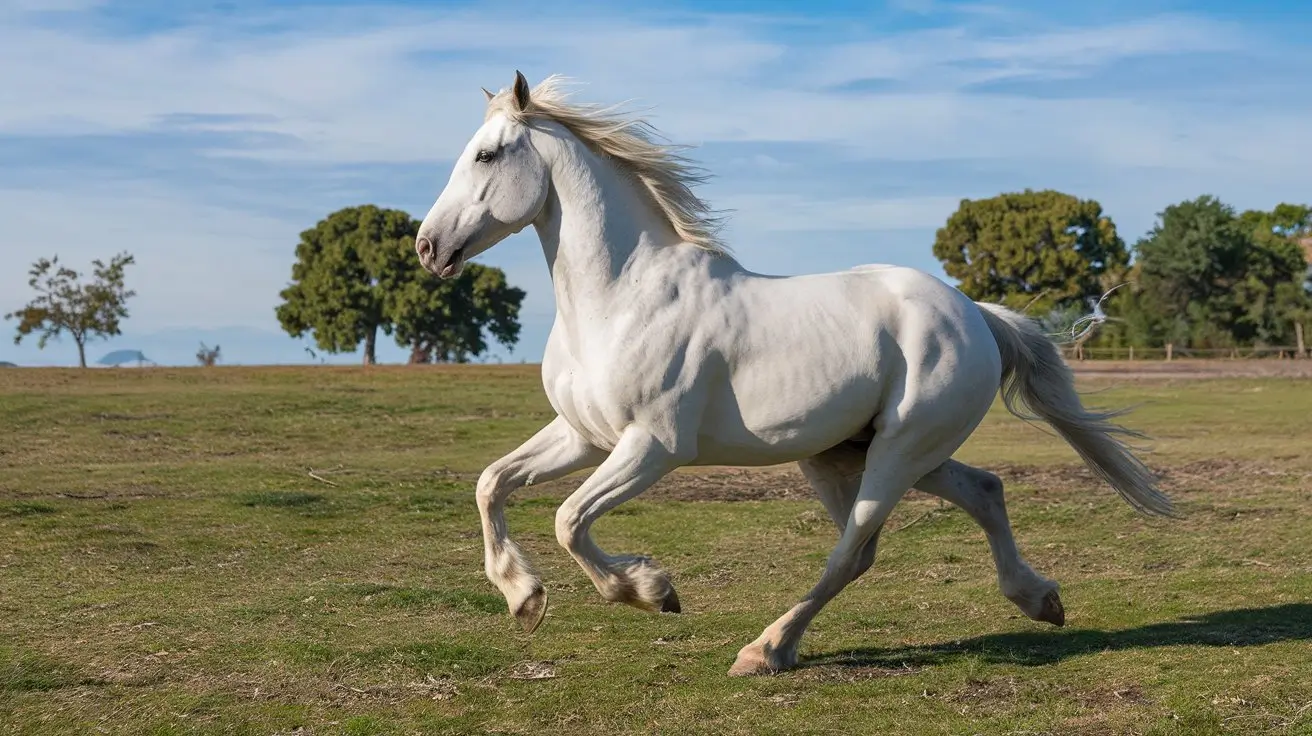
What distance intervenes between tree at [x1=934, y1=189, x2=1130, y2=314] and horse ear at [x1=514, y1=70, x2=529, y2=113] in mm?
62387

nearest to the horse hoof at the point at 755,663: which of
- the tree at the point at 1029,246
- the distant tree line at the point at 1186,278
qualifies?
the distant tree line at the point at 1186,278

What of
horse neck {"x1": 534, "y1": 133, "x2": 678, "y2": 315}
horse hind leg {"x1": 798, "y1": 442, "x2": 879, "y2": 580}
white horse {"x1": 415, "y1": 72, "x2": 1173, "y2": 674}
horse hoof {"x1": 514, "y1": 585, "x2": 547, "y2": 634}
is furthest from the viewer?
horse hind leg {"x1": 798, "y1": 442, "x2": 879, "y2": 580}

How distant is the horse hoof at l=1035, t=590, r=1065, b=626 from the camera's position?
22.9 ft

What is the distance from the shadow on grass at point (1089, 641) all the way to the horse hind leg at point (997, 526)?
19 centimetres

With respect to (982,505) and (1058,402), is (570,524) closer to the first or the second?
(982,505)

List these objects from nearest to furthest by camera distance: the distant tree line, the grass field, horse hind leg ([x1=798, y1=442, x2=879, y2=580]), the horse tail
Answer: the grass field, horse hind leg ([x1=798, y1=442, x2=879, y2=580]), the horse tail, the distant tree line

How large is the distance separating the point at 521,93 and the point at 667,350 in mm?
1266

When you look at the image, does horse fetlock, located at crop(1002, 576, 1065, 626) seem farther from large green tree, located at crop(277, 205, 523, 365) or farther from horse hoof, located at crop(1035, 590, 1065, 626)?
large green tree, located at crop(277, 205, 523, 365)

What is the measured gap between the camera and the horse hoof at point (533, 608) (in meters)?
6.13

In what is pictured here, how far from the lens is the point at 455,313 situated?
191 ft

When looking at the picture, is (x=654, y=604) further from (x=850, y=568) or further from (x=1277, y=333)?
(x=1277, y=333)

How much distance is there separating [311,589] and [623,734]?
3.78 metres

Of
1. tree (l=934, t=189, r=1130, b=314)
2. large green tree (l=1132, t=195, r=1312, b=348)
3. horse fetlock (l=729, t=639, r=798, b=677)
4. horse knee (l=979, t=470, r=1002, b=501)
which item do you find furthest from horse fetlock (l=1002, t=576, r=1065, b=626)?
tree (l=934, t=189, r=1130, b=314)

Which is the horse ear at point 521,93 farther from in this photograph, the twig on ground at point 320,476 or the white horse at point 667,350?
the twig on ground at point 320,476
